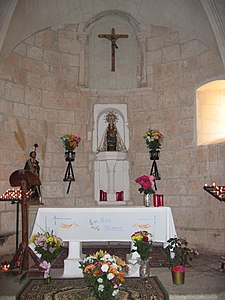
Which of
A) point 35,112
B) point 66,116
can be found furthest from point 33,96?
point 66,116

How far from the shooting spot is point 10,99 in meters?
8.12

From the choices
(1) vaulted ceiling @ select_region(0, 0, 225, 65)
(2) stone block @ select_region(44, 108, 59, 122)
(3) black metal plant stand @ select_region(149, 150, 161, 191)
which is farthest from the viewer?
(2) stone block @ select_region(44, 108, 59, 122)

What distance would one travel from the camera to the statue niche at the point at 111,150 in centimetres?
854

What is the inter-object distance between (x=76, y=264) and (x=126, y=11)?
251 inches

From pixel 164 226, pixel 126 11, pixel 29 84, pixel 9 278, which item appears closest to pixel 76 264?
pixel 9 278

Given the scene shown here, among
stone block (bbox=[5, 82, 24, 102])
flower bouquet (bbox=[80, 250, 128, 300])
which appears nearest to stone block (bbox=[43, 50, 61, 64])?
stone block (bbox=[5, 82, 24, 102])

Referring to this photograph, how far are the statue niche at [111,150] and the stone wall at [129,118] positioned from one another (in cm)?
18

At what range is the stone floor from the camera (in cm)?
436

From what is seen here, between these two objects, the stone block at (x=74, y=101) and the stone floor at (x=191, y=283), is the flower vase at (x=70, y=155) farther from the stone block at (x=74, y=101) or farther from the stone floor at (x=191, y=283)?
the stone floor at (x=191, y=283)

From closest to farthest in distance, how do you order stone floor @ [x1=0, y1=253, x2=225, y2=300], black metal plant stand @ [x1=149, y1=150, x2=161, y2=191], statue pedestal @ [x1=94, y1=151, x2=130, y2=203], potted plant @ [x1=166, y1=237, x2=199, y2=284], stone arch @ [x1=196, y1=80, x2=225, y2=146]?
1. stone floor @ [x1=0, y1=253, x2=225, y2=300]
2. potted plant @ [x1=166, y1=237, x2=199, y2=284]
3. black metal plant stand @ [x1=149, y1=150, x2=161, y2=191]
4. stone arch @ [x1=196, y1=80, x2=225, y2=146]
5. statue pedestal @ [x1=94, y1=151, x2=130, y2=203]

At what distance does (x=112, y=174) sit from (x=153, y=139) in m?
1.32

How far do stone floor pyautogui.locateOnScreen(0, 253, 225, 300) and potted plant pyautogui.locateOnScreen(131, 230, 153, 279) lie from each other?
29 centimetres

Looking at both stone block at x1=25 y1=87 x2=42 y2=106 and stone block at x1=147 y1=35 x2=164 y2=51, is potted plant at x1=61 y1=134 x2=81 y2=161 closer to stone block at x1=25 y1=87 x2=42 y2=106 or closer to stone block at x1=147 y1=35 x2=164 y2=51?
stone block at x1=25 y1=87 x2=42 y2=106

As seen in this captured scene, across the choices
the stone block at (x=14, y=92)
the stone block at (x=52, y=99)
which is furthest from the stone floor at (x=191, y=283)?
the stone block at (x=52, y=99)
